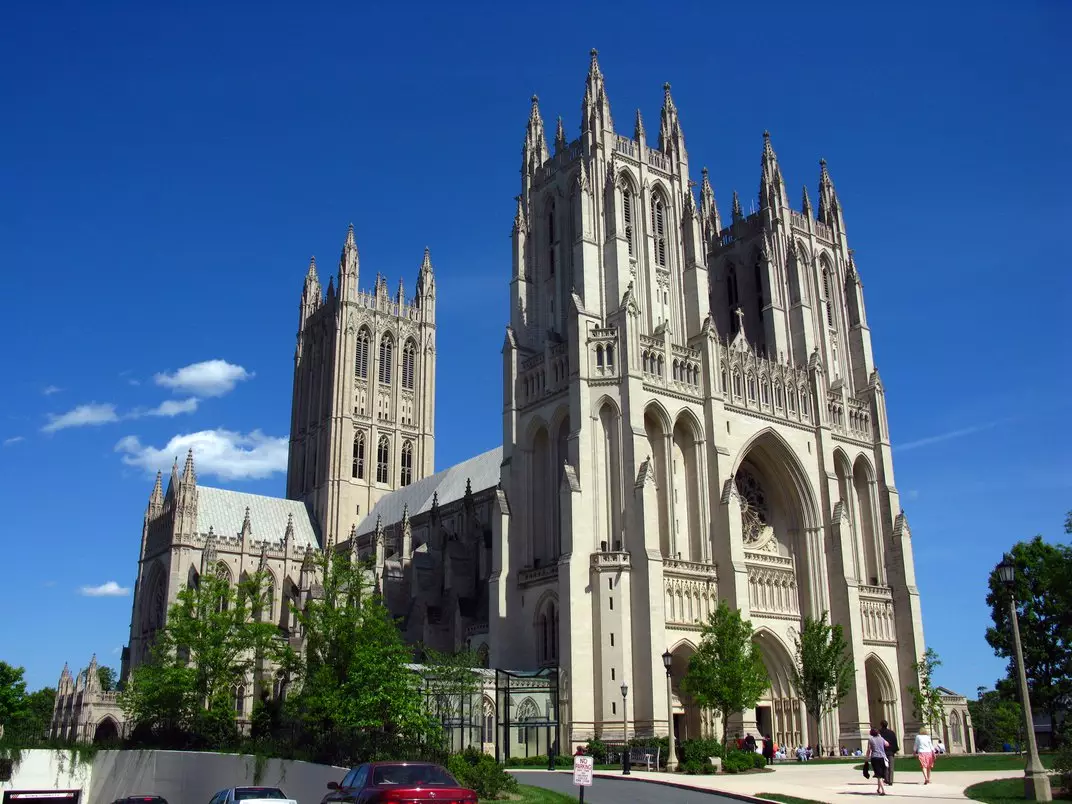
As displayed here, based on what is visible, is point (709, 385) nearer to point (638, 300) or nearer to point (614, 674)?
point (638, 300)

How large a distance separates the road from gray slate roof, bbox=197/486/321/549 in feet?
185

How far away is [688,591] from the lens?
49.8 metres

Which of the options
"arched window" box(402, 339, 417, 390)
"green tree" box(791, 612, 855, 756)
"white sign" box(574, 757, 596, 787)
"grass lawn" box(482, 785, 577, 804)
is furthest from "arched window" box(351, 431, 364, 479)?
"white sign" box(574, 757, 596, 787)

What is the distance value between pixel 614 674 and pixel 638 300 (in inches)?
834

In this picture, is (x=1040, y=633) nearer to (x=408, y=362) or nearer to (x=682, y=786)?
(x=682, y=786)

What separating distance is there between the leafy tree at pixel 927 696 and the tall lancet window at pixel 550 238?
30008 mm

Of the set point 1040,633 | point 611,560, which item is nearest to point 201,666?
point 611,560

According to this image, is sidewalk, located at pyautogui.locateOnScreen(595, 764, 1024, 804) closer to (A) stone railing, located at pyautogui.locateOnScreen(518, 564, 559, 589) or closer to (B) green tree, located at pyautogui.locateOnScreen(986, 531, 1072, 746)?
(A) stone railing, located at pyautogui.locateOnScreen(518, 564, 559, 589)

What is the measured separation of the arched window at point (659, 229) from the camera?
2371 inches

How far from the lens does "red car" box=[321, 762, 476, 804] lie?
17266mm

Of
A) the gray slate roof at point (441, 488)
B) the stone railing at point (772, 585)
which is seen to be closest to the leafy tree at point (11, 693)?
the gray slate roof at point (441, 488)

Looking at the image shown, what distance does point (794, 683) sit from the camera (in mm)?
51594

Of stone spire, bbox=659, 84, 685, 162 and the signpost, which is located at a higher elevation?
stone spire, bbox=659, 84, 685, 162

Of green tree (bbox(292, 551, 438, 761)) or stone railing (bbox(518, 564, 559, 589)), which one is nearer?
green tree (bbox(292, 551, 438, 761))
